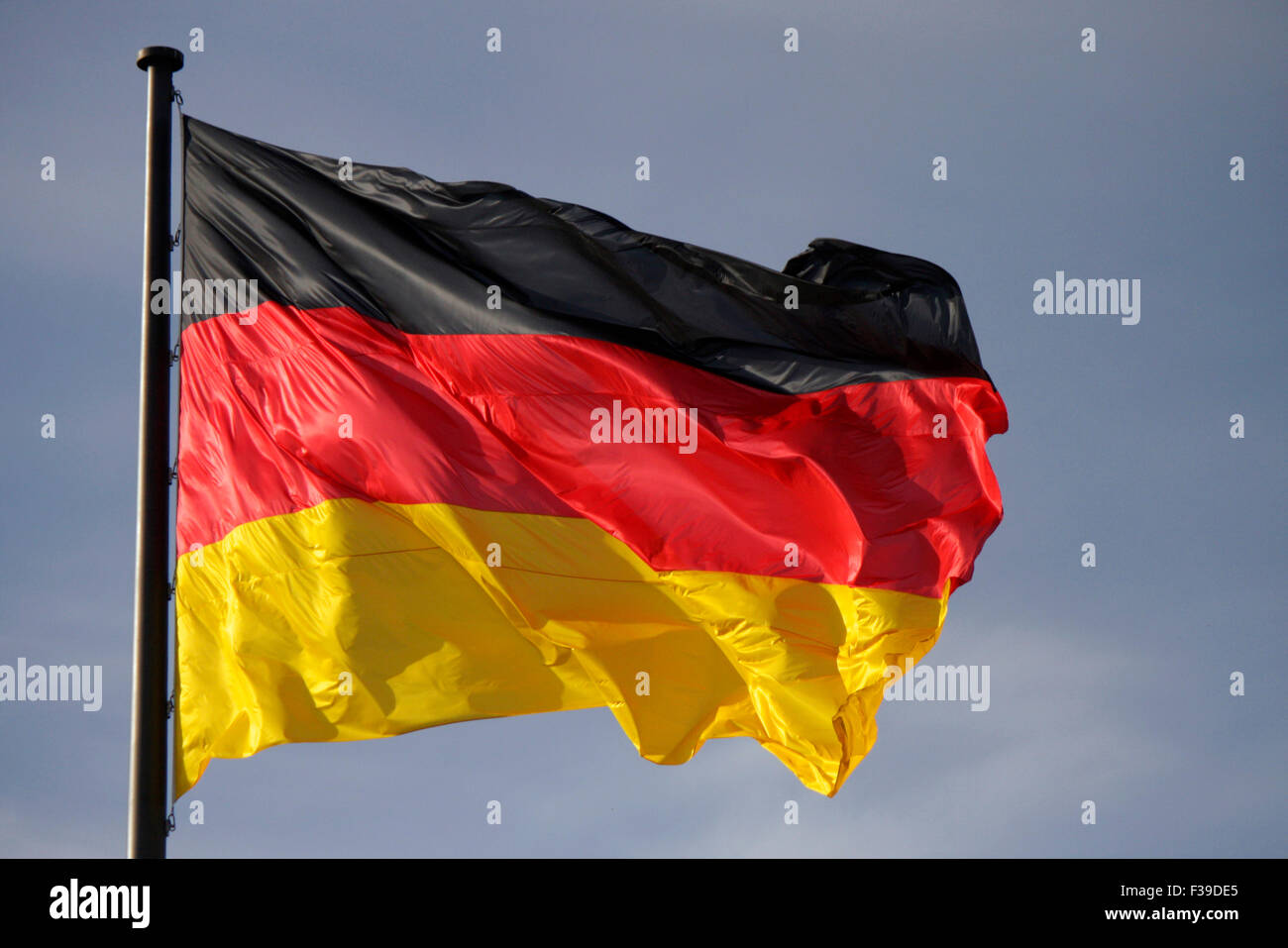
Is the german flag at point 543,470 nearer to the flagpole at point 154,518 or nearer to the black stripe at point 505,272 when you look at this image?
the black stripe at point 505,272

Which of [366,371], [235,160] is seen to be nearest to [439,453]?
[366,371]

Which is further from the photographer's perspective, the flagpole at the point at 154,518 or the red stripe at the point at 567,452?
the red stripe at the point at 567,452

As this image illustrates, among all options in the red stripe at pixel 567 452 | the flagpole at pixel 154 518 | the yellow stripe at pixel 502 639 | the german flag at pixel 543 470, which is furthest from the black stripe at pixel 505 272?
the yellow stripe at pixel 502 639

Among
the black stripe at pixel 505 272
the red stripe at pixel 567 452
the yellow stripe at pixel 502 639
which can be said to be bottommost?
the yellow stripe at pixel 502 639

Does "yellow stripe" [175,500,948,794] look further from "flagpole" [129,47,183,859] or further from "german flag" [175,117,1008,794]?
"flagpole" [129,47,183,859]

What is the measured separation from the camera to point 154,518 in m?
13.2

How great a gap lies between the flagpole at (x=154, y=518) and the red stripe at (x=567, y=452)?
1.25 meters

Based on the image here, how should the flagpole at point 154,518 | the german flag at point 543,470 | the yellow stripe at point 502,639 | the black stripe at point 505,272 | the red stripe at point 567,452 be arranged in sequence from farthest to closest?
1. the black stripe at point 505,272
2. the red stripe at point 567,452
3. the german flag at point 543,470
4. the yellow stripe at point 502,639
5. the flagpole at point 154,518

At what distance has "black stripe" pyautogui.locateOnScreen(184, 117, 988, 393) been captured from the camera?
15.3 metres

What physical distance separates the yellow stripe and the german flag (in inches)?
0.9

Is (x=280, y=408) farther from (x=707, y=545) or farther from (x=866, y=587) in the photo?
(x=866, y=587)

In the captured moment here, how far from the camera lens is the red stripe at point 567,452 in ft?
48.2

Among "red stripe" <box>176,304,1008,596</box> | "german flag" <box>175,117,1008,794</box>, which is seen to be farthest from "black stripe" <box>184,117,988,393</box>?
"red stripe" <box>176,304,1008,596</box>
